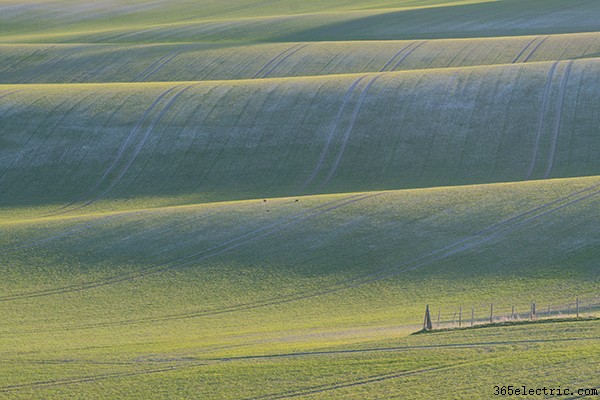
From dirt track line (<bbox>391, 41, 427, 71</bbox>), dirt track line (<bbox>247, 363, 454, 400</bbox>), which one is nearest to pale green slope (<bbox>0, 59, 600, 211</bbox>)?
dirt track line (<bbox>391, 41, 427, 71</bbox>)

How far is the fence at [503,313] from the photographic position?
75.3ft

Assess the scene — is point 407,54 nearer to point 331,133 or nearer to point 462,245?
point 331,133

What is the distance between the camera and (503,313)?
24406 mm

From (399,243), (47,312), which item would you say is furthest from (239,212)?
(47,312)

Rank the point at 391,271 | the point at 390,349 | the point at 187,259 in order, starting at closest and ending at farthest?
the point at 390,349 → the point at 391,271 → the point at 187,259

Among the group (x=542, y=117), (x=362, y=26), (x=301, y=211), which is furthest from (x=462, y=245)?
(x=362, y=26)

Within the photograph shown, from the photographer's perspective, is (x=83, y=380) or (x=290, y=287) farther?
(x=290, y=287)

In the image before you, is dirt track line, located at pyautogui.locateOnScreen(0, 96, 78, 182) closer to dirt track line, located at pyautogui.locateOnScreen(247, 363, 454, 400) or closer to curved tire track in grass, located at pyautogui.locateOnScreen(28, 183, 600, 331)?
curved tire track in grass, located at pyautogui.locateOnScreen(28, 183, 600, 331)

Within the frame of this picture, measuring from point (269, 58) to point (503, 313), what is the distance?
4124 centimetres

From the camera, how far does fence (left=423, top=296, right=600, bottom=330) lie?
75.3ft

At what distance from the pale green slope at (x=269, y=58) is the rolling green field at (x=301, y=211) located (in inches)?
9.6

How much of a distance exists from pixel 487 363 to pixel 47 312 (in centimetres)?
1433

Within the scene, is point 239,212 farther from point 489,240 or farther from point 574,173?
point 574,173

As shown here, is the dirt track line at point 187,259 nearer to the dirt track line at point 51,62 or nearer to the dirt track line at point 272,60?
the dirt track line at point 272,60
